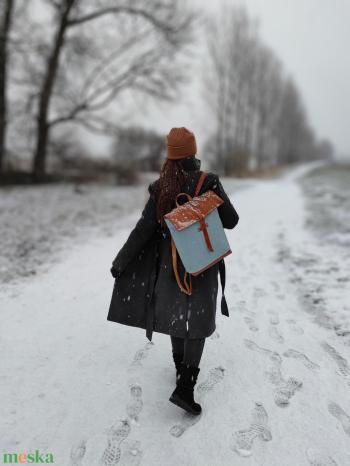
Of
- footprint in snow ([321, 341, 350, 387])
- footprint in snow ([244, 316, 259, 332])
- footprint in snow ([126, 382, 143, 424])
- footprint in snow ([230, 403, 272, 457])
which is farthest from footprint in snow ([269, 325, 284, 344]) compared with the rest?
footprint in snow ([126, 382, 143, 424])

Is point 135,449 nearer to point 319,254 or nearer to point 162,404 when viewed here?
point 162,404

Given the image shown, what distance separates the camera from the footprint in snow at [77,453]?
218 centimetres

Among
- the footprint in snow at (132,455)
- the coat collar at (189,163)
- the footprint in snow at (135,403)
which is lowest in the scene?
the footprint in snow at (135,403)

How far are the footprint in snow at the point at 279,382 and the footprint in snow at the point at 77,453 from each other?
50.7 inches

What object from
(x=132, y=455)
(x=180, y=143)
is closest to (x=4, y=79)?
(x=180, y=143)

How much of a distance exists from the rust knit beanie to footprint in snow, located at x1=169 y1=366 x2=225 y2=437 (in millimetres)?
Result: 1671

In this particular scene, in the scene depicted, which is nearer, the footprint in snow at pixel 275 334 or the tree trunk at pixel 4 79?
the footprint in snow at pixel 275 334

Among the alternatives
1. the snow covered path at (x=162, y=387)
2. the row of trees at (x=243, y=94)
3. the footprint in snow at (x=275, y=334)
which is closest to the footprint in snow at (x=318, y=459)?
the snow covered path at (x=162, y=387)

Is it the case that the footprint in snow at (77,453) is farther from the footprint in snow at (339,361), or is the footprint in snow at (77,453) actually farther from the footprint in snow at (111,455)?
the footprint in snow at (339,361)

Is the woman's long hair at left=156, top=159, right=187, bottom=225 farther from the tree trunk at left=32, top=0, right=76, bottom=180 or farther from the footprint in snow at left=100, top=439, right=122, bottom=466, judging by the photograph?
the tree trunk at left=32, top=0, right=76, bottom=180

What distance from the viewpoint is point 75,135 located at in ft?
51.3

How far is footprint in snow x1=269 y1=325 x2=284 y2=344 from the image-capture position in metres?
3.51

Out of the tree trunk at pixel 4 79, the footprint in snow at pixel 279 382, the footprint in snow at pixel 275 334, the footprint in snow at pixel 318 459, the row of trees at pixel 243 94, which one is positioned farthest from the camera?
the row of trees at pixel 243 94

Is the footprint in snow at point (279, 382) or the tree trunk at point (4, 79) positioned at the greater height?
the tree trunk at point (4, 79)
